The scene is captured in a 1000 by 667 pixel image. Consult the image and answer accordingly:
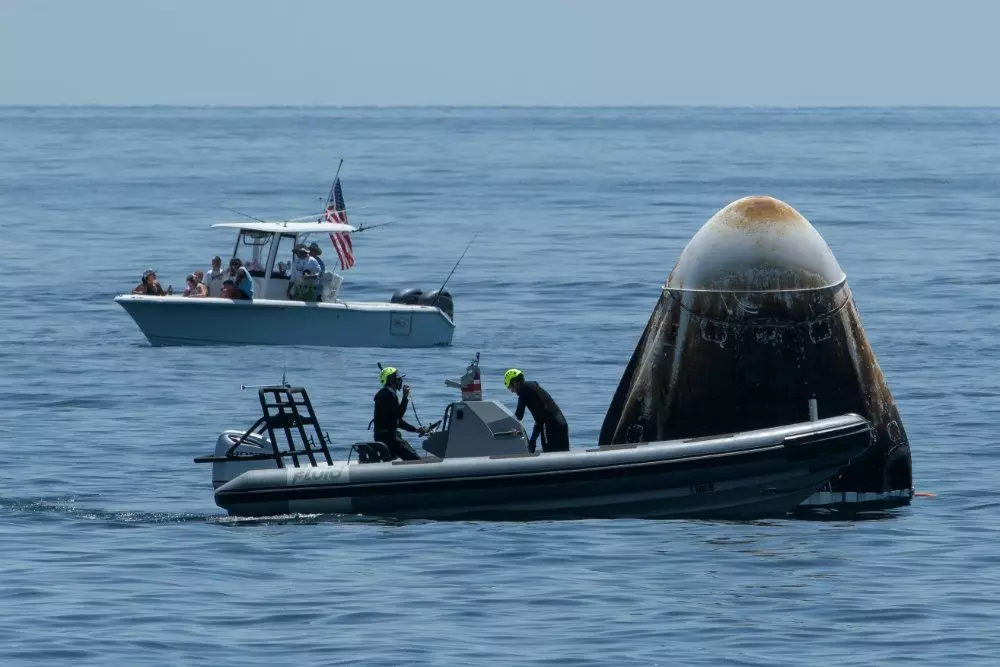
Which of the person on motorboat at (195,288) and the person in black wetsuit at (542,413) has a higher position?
the person on motorboat at (195,288)

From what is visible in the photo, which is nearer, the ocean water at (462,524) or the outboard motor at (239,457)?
the ocean water at (462,524)

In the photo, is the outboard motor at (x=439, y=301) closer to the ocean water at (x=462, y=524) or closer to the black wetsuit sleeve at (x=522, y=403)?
the ocean water at (x=462, y=524)

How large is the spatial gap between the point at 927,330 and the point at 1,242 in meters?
33.7

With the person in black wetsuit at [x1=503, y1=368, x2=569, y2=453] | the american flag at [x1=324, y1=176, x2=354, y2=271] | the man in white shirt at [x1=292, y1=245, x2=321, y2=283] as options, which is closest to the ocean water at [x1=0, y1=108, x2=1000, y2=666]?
the person in black wetsuit at [x1=503, y1=368, x2=569, y2=453]

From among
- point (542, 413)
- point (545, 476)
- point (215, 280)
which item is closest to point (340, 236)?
point (215, 280)

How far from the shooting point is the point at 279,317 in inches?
1452

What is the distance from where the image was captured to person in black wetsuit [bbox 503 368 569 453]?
67.6 ft

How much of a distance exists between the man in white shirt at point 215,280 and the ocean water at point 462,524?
3.92 feet

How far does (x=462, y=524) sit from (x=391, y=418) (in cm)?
130

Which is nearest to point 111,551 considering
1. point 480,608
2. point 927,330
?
point 480,608

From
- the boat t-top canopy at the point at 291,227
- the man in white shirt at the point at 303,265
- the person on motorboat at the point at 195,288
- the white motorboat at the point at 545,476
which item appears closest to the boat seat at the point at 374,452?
the white motorboat at the point at 545,476

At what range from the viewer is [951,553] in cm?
1967

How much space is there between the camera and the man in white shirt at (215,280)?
37312 mm

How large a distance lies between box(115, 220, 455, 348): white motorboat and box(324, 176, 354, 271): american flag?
60 centimetres
